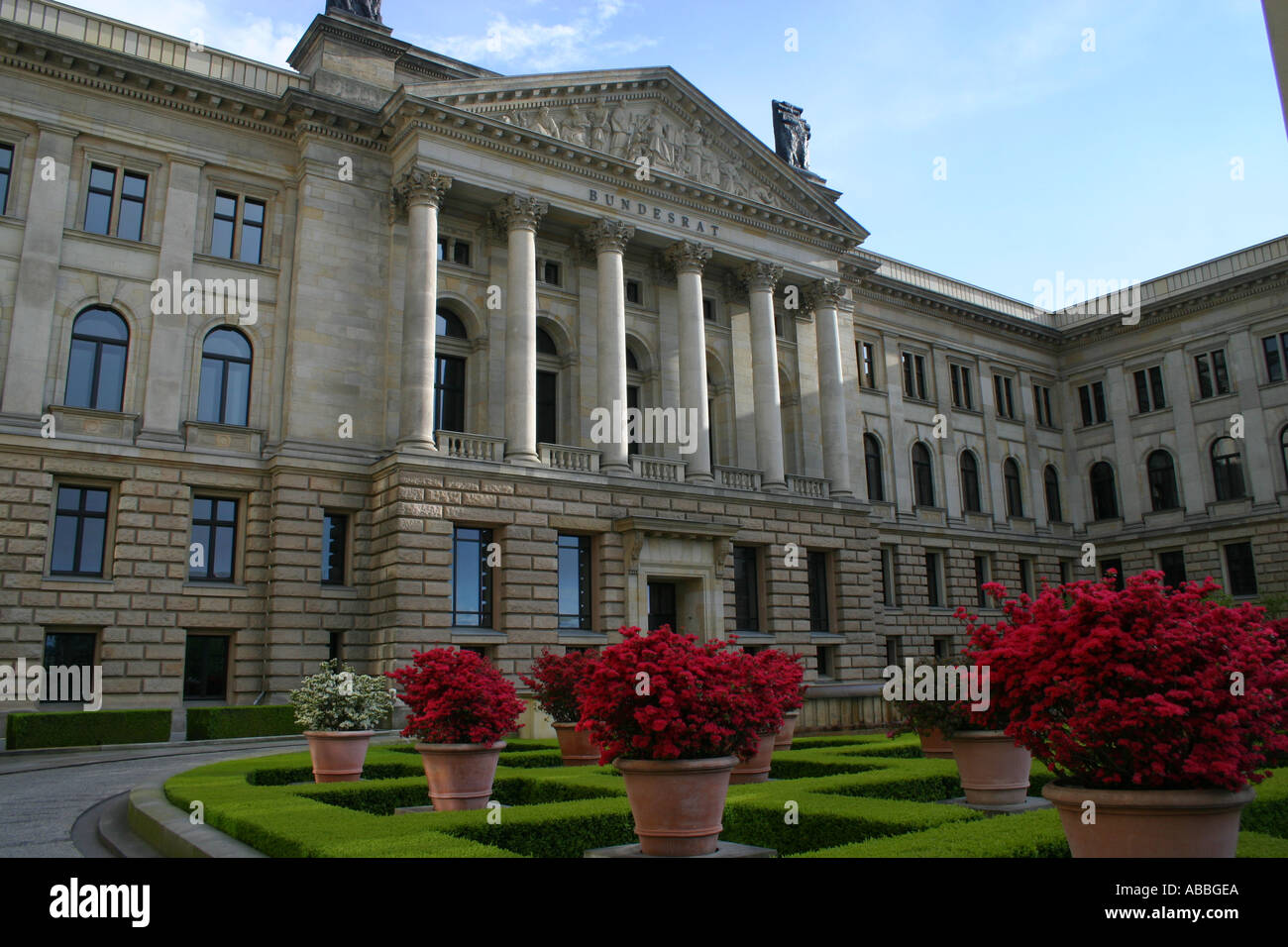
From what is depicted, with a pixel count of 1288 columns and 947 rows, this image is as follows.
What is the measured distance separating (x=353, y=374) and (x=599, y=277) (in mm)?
9753

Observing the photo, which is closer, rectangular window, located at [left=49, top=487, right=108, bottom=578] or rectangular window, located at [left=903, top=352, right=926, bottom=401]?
rectangular window, located at [left=49, top=487, right=108, bottom=578]

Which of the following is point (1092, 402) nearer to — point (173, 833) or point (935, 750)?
point (935, 750)

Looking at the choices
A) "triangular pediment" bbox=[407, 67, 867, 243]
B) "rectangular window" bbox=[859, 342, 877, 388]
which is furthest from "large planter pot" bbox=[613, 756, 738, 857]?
"rectangular window" bbox=[859, 342, 877, 388]

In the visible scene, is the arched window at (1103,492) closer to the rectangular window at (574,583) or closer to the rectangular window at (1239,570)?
the rectangular window at (1239,570)

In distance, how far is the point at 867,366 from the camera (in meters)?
51.7

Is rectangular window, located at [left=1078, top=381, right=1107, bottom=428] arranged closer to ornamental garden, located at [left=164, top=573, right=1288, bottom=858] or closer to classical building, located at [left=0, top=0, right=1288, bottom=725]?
classical building, located at [left=0, top=0, right=1288, bottom=725]

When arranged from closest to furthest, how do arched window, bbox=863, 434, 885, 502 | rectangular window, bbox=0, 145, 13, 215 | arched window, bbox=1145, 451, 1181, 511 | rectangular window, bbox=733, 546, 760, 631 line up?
rectangular window, bbox=0, 145, 13, 215, rectangular window, bbox=733, 546, 760, 631, arched window, bbox=863, 434, 885, 502, arched window, bbox=1145, 451, 1181, 511

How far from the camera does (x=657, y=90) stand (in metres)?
40.2

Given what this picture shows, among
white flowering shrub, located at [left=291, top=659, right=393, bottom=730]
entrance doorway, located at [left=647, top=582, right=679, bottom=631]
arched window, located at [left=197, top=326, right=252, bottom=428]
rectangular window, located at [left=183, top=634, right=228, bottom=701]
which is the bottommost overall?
white flowering shrub, located at [left=291, top=659, right=393, bottom=730]

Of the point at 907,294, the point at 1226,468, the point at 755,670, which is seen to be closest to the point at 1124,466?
the point at 1226,468

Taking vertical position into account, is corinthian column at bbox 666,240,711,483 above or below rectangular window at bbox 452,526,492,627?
above

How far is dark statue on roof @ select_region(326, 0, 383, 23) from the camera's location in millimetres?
36281

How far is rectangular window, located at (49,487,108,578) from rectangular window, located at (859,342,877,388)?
34.7 meters

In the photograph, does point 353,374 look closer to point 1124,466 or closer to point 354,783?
point 354,783
